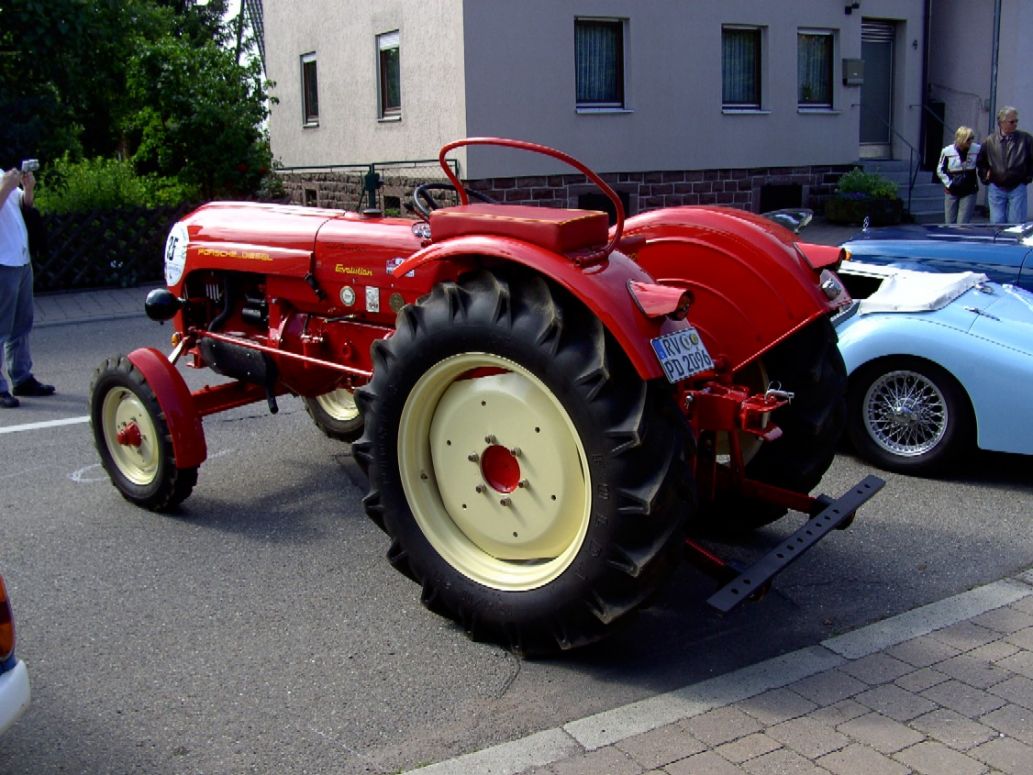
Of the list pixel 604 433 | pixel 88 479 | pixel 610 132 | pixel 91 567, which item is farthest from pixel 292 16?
pixel 604 433

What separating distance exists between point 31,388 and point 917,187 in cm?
1595

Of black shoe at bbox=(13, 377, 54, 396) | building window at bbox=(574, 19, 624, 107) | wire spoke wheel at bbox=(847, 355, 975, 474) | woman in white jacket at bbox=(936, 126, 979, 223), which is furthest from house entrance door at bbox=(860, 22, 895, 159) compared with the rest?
black shoe at bbox=(13, 377, 54, 396)

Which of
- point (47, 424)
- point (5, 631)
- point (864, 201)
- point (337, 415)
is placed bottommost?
point (47, 424)

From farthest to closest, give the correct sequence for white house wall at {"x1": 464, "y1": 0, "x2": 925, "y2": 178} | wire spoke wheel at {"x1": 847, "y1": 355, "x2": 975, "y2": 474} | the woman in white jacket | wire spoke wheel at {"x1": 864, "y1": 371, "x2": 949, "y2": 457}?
white house wall at {"x1": 464, "y1": 0, "x2": 925, "y2": 178} < the woman in white jacket < wire spoke wheel at {"x1": 864, "y1": 371, "x2": 949, "y2": 457} < wire spoke wheel at {"x1": 847, "y1": 355, "x2": 975, "y2": 474}

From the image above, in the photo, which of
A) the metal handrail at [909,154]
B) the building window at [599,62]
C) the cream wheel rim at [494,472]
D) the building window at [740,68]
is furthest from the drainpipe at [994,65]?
the cream wheel rim at [494,472]

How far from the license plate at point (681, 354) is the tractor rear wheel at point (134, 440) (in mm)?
2729

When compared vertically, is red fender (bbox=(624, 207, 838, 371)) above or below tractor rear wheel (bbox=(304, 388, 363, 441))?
above

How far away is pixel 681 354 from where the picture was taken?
386cm

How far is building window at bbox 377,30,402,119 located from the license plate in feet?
46.7

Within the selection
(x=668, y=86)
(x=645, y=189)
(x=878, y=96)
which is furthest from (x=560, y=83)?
(x=878, y=96)

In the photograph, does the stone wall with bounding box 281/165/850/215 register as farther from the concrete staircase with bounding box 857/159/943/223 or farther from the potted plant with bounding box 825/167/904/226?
the concrete staircase with bounding box 857/159/943/223

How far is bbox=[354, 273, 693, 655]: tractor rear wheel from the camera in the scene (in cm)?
374

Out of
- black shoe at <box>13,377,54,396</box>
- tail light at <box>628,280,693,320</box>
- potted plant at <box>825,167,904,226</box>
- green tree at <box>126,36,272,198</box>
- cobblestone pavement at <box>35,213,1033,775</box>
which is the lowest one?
cobblestone pavement at <box>35,213,1033,775</box>

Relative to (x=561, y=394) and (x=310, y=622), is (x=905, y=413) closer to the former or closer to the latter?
(x=561, y=394)
